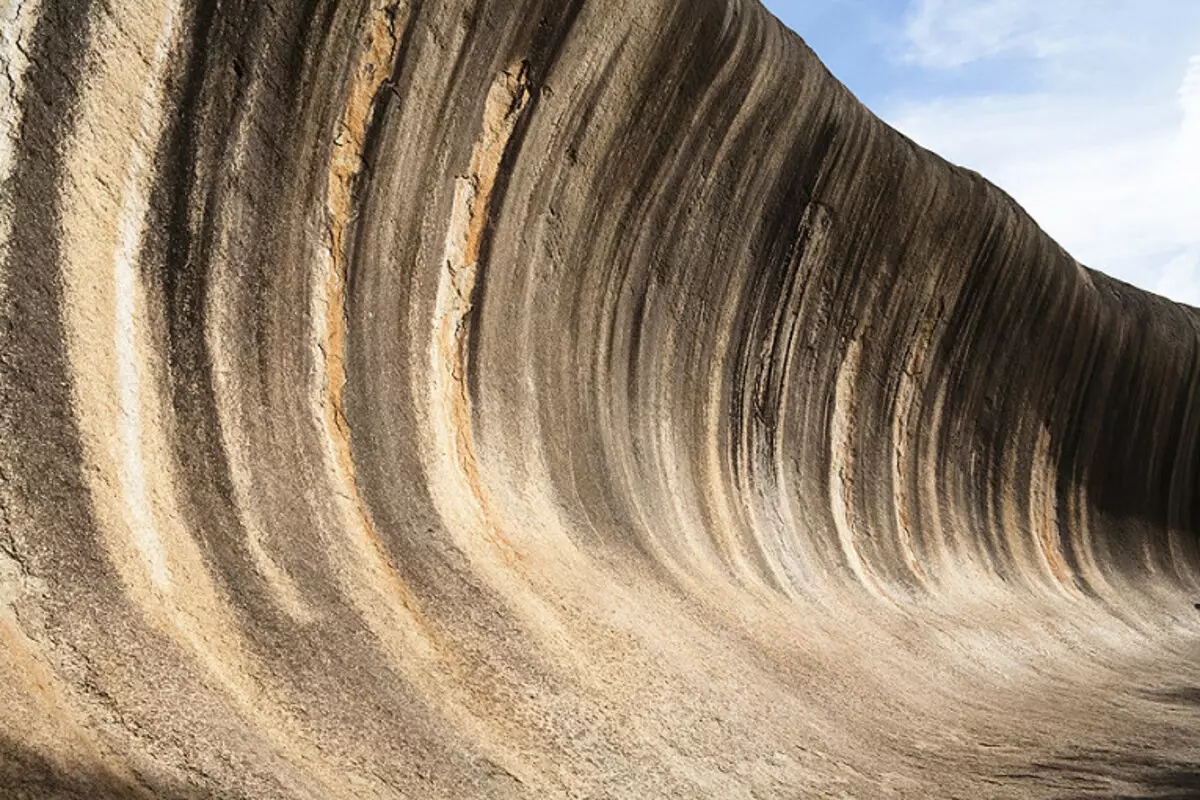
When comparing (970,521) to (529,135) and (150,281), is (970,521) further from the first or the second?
(150,281)

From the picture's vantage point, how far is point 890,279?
8.98 m

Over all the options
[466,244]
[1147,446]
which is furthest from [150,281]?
[1147,446]

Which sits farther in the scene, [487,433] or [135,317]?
[487,433]

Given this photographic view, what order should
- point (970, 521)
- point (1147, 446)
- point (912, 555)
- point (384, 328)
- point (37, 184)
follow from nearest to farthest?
1. point (37, 184)
2. point (384, 328)
3. point (912, 555)
4. point (970, 521)
5. point (1147, 446)

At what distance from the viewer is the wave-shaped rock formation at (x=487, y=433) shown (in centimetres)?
350

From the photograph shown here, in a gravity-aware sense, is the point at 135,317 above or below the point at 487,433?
below

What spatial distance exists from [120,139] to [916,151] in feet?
22.3

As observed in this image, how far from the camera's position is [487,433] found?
531 centimetres

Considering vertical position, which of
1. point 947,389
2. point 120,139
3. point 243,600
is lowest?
point 243,600

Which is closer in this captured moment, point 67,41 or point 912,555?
point 67,41

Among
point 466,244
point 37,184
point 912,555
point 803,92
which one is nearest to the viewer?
point 37,184

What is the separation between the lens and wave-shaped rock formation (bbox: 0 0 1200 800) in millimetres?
3504

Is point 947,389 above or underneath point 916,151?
underneath

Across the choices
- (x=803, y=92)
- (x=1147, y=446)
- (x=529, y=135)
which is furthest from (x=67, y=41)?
(x=1147, y=446)
